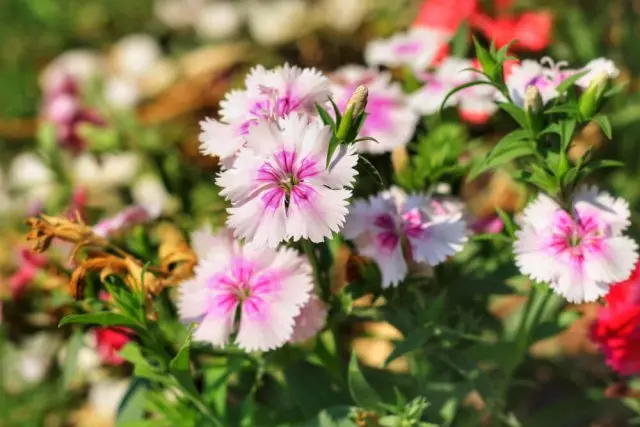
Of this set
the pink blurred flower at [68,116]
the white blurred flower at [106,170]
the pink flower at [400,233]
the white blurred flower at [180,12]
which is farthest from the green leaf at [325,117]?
the white blurred flower at [180,12]

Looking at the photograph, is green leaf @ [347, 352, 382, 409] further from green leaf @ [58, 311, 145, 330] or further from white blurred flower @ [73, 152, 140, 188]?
white blurred flower @ [73, 152, 140, 188]

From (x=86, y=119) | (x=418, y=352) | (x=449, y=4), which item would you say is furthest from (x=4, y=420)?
(x=449, y=4)

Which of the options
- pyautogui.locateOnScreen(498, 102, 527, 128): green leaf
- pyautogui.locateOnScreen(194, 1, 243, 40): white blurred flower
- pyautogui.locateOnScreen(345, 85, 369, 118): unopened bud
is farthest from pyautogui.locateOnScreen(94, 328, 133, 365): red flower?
pyautogui.locateOnScreen(194, 1, 243, 40): white blurred flower

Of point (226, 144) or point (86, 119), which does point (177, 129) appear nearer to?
point (86, 119)

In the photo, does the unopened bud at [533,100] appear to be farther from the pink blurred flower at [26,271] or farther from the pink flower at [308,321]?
the pink blurred flower at [26,271]

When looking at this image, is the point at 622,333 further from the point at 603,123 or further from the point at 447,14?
the point at 447,14
